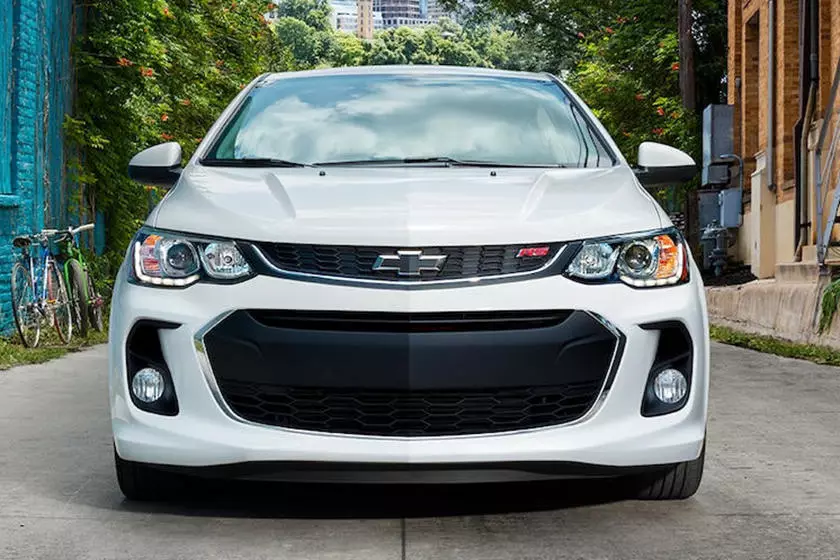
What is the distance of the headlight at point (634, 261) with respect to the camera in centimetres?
529

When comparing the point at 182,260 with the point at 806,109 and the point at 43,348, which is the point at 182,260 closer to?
the point at 43,348

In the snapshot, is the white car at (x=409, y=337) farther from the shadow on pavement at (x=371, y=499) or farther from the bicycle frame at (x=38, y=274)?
the bicycle frame at (x=38, y=274)

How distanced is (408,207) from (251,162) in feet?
3.75

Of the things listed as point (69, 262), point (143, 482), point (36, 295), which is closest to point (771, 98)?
point (69, 262)

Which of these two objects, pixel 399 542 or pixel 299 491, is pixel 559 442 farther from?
pixel 299 491

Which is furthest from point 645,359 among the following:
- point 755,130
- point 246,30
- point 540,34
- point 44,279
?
point 540,34

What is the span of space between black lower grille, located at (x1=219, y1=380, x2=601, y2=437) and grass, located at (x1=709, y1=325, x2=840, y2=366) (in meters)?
7.79

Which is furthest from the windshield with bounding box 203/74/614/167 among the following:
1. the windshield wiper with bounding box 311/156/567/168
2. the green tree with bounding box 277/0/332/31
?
the green tree with bounding box 277/0/332/31

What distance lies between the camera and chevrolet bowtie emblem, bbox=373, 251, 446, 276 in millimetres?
5156

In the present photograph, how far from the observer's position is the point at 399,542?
516 cm

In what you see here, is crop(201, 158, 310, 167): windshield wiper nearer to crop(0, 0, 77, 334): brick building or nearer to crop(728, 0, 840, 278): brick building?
crop(0, 0, 77, 334): brick building

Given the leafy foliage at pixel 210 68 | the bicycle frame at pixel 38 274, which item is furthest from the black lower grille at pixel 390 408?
the leafy foliage at pixel 210 68

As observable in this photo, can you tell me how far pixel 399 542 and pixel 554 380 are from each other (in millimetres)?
729

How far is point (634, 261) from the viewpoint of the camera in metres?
5.38
